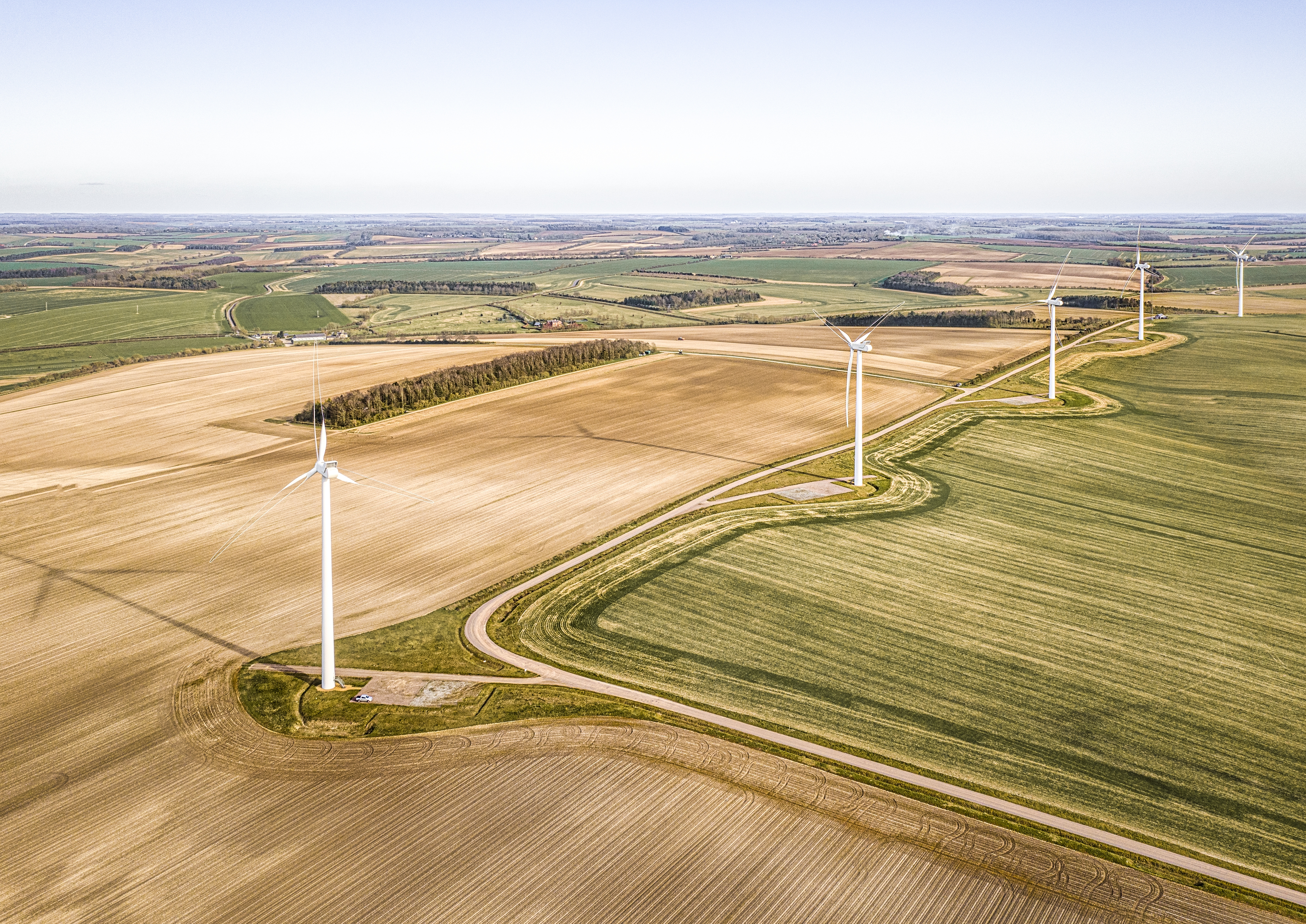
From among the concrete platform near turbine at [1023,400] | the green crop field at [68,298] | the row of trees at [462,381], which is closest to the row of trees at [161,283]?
the green crop field at [68,298]

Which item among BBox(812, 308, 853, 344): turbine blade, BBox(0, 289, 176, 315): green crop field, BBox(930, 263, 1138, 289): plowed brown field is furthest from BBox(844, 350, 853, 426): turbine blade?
BBox(0, 289, 176, 315): green crop field

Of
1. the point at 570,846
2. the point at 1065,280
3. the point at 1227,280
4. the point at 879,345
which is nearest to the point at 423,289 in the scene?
the point at 879,345

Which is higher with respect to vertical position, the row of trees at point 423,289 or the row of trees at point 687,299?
the row of trees at point 423,289

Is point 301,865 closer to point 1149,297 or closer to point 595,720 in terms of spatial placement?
point 595,720

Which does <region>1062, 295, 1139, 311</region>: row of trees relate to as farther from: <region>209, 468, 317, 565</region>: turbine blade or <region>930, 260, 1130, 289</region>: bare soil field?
<region>209, 468, 317, 565</region>: turbine blade

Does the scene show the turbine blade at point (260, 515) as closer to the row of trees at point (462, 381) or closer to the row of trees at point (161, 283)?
the row of trees at point (462, 381)

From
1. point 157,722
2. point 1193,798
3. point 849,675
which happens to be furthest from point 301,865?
point 1193,798

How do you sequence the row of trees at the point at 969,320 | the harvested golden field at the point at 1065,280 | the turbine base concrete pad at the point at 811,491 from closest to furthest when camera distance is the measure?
the turbine base concrete pad at the point at 811,491, the row of trees at the point at 969,320, the harvested golden field at the point at 1065,280

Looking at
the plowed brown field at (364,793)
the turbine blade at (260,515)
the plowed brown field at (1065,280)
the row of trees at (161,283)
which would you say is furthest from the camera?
the row of trees at (161,283)
